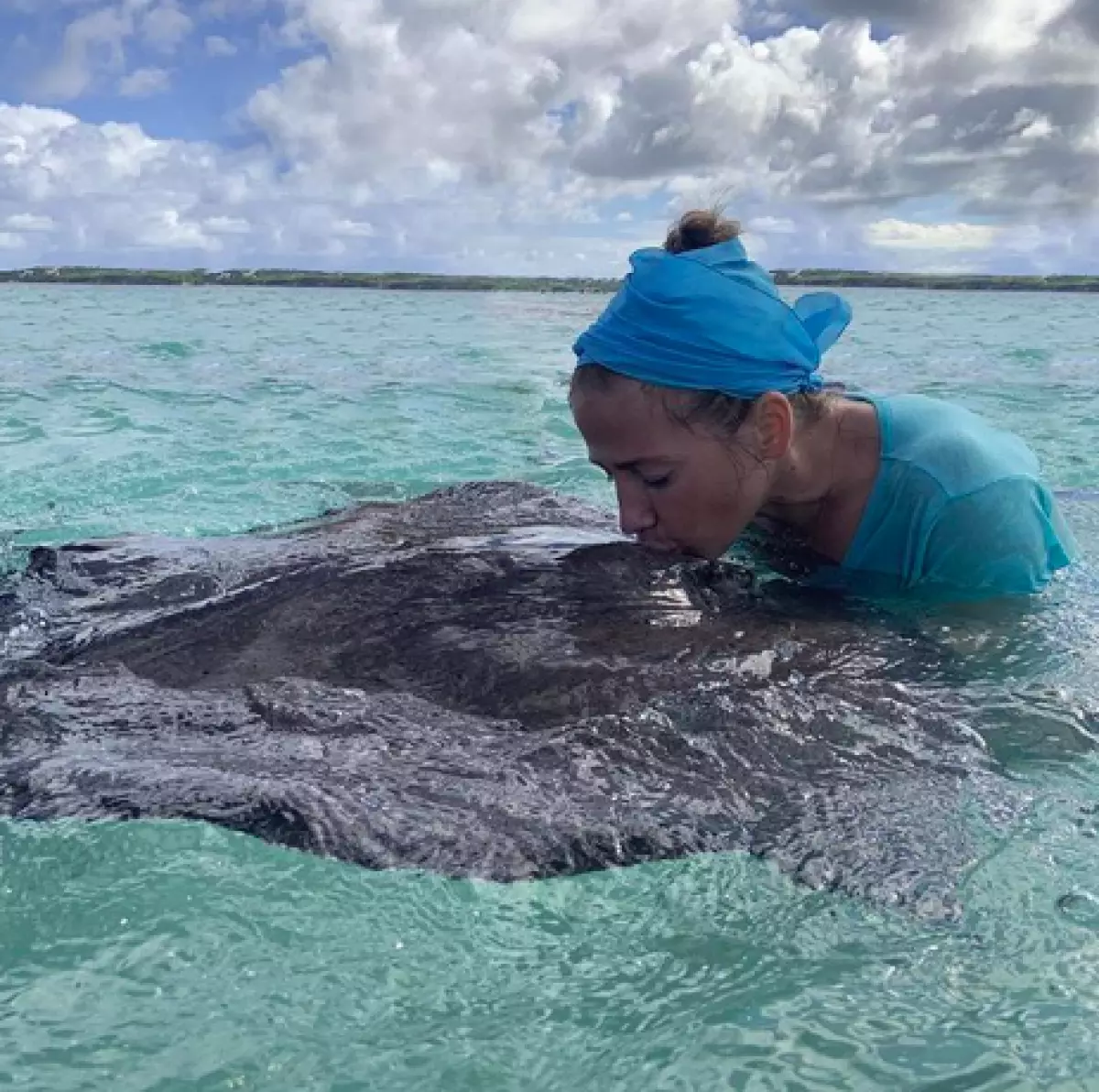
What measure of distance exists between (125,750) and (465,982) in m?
1.17

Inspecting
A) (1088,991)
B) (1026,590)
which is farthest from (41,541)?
(1088,991)

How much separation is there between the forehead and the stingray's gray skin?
1.12 feet

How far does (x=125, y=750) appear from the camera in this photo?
285 cm

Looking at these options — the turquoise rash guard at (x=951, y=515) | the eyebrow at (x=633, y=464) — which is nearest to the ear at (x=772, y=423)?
the eyebrow at (x=633, y=464)

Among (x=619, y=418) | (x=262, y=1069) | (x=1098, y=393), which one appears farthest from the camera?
(x=1098, y=393)

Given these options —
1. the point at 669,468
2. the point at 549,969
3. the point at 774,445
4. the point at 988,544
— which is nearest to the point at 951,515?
the point at 988,544

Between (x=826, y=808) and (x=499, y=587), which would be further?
(x=499, y=587)

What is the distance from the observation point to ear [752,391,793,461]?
12.7 feet

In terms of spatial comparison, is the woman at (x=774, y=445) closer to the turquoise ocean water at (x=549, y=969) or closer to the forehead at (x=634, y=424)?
the forehead at (x=634, y=424)

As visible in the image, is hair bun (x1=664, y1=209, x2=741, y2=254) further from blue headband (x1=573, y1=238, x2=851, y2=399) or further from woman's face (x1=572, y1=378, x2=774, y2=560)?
woman's face (x1=572, y1=378, x2=774, y2=560)

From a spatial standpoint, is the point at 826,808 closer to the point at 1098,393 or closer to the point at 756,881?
the point at 756,881

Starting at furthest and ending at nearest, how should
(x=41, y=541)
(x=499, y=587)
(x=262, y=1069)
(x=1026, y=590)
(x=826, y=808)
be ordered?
(x=41, y=541), (x=1026, y=590), (x=499, y=587), (x=826, y=808), (x=262, y=1069)

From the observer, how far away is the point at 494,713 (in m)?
3.05

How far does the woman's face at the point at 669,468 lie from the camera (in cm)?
380
